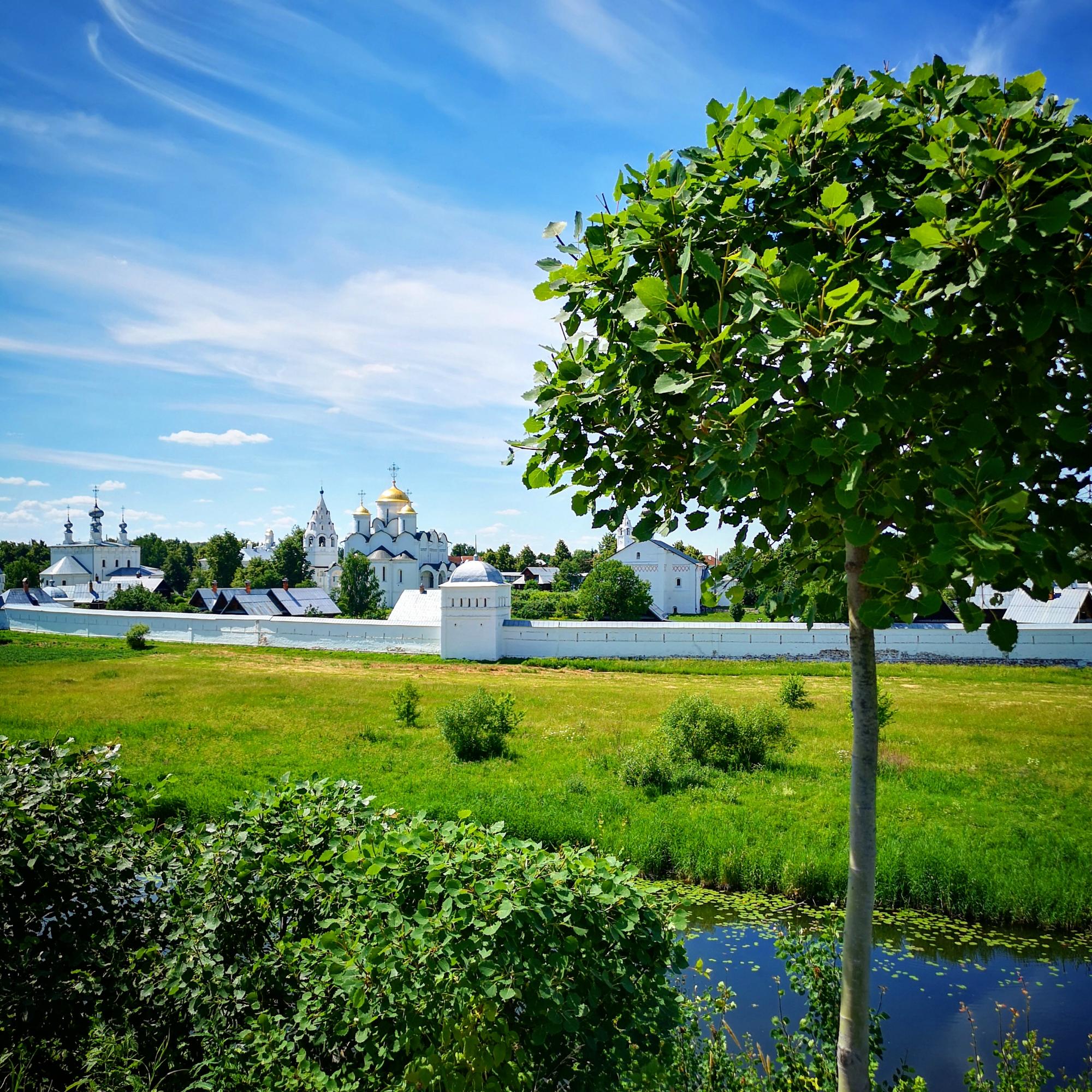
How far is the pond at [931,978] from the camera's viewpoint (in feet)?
16.6

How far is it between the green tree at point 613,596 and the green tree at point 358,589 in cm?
1437

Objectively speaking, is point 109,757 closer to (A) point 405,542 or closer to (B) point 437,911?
(B) point 437,911

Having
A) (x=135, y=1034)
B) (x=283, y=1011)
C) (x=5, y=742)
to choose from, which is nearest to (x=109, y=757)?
(x=5, y=742)

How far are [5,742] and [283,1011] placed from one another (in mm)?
2226

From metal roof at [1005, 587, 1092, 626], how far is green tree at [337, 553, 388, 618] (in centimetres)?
3375

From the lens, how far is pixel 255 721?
49.3ft

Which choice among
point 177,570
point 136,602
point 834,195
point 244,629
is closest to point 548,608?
point 244,629

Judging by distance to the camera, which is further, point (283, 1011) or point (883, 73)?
point (283, 1011)

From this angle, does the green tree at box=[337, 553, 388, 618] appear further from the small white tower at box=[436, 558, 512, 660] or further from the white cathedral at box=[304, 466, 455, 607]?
the small white tower at box=[436, 558, 512, 660]

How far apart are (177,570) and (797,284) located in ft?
257

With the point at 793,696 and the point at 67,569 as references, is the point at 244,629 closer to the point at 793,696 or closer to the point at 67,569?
the point at 793,696

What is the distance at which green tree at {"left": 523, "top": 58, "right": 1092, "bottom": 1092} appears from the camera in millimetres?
1743

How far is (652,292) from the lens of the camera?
1901 millimetres

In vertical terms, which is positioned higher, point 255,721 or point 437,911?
point 437,911
